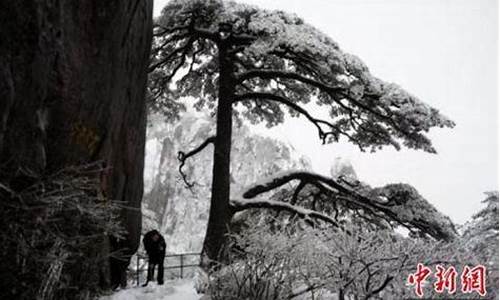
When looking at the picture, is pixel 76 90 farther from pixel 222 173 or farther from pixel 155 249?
pixel 222 173

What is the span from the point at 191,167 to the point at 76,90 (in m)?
29.3

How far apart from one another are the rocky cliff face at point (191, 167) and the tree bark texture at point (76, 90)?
24.0 meters

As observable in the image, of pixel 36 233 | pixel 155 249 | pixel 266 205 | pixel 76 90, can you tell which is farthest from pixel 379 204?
pixel 36 233

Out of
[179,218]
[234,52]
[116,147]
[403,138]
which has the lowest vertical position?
[179,218]

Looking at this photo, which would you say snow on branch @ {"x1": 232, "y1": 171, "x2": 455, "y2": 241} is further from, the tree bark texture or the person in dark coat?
the tree bark texture

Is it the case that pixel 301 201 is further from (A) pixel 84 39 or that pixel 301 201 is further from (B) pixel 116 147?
(A) pixel 84 39

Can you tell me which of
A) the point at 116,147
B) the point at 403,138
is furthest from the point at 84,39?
the point at 403,138

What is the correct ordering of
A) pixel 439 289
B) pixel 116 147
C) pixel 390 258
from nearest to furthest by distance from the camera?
pixel 439 289, pixel 390 258, pixel 116 147

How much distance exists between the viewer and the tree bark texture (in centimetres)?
498

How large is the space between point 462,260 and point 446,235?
5.54m

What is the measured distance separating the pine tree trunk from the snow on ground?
1.61 metres

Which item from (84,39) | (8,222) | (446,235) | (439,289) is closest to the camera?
(8,222)

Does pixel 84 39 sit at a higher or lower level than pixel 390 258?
higher

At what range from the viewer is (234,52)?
39.9ft
